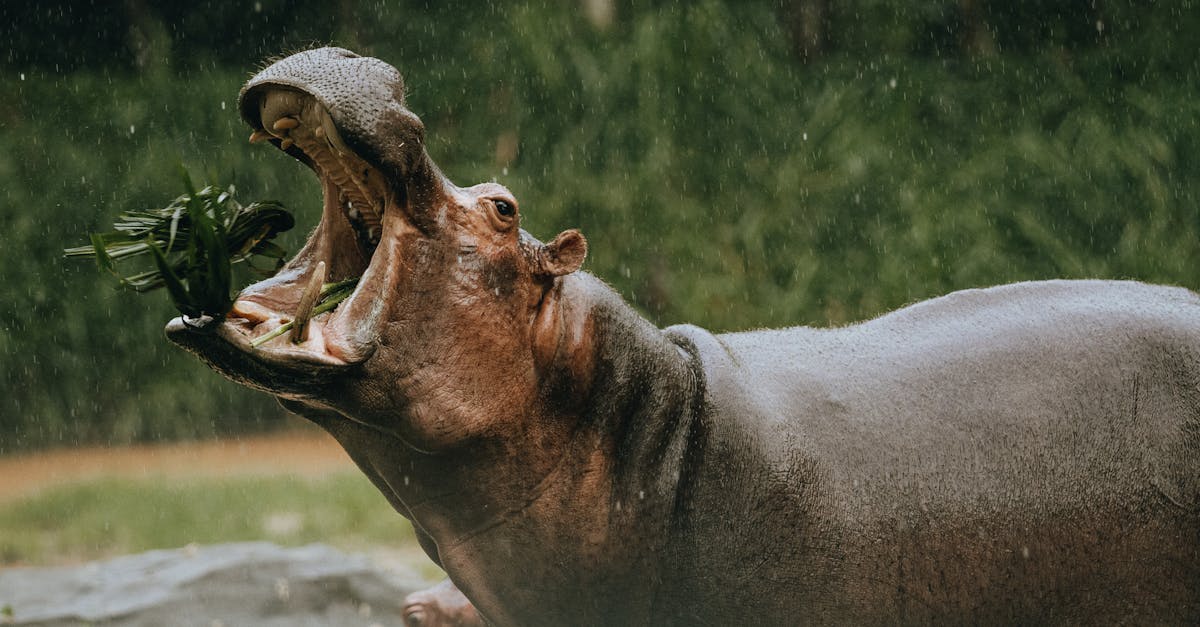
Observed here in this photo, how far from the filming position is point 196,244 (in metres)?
2.15

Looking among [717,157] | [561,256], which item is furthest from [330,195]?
[717,157]

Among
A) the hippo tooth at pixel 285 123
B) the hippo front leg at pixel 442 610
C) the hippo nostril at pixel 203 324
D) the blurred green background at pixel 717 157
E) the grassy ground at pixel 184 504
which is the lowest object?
the grassy ground at pixel 184 504

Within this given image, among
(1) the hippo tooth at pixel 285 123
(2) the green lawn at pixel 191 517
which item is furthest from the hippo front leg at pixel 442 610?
(2) the green lawn at pixel 191 517

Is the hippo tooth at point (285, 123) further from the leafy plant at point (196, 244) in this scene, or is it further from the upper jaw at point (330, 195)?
the leafy plant at point (196, 244)

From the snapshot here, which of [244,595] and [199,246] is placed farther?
[244,595]

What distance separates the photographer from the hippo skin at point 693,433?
223 cm

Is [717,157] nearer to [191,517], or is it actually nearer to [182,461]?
[191,517]

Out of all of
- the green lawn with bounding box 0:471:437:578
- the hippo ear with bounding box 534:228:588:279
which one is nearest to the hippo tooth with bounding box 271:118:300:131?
the hippo ear with bounding box 534:228:588:279

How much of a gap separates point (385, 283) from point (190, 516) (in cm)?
629

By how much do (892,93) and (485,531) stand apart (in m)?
7.14

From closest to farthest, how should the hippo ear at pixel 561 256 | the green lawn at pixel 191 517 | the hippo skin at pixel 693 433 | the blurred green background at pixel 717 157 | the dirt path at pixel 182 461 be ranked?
1. the hippo skin at pixel 693 433
2. the hippo ear at pixel 561 256
3. the green lawn at pixel 191 517
4. the blurred green background at pixel 717 157
5. the dirt path at pixel 182 461

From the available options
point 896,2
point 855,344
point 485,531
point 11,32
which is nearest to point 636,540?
point 485,531

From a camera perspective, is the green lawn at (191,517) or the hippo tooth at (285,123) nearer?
the hippo tooth at (285,123)

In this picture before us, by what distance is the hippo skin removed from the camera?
2234 mm
